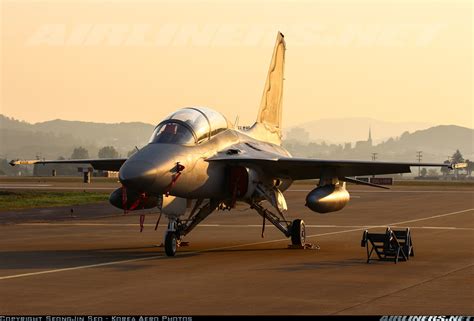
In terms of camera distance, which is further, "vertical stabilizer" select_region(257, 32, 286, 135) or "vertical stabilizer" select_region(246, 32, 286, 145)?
"vertical stabilizer" select_region(257, 32, 286, 135)

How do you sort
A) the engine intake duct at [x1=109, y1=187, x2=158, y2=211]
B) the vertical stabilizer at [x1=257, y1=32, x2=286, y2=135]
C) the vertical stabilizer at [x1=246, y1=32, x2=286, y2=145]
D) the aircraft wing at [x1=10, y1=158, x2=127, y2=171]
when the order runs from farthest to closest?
the vertical stabilizer at [x1=257, y1=32, x2=286, y2=135] < the vertical stabilizer at [x1=246, y1=32, x2=286, y2=145] < the aircraft wing at [x1=10, y1=158, x2=127, y2=171] < the engine intake duct at [x1=109, y1=187, x2=158, y2=211]

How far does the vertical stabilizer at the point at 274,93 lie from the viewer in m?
33.0

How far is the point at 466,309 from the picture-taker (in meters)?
15.7

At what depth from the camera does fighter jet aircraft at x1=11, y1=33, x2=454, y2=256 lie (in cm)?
2339

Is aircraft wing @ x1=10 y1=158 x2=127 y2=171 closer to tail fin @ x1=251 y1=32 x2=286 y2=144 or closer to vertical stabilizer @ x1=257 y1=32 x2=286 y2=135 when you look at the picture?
tail fin @ x1=251 y1=32 x2=286 y2=144

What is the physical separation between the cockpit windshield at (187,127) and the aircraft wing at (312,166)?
2.61ft

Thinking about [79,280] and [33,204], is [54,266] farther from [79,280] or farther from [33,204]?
[33,204]

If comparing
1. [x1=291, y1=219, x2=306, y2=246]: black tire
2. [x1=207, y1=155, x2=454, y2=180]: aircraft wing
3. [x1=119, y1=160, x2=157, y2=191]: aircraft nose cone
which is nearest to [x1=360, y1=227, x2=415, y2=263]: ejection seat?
[x1=207, y1=155, x2=454, y2=180]: aircraft wing

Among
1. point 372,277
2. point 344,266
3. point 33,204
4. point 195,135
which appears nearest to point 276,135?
point 195,135

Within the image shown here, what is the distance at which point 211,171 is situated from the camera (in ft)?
84.0

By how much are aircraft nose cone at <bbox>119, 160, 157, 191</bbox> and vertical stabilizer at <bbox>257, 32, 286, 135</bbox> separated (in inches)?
403

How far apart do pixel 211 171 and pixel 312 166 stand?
3.89 metres

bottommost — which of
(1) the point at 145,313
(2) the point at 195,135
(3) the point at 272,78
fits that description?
(1) the point at 145,313

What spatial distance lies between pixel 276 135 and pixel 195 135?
29.1ft
